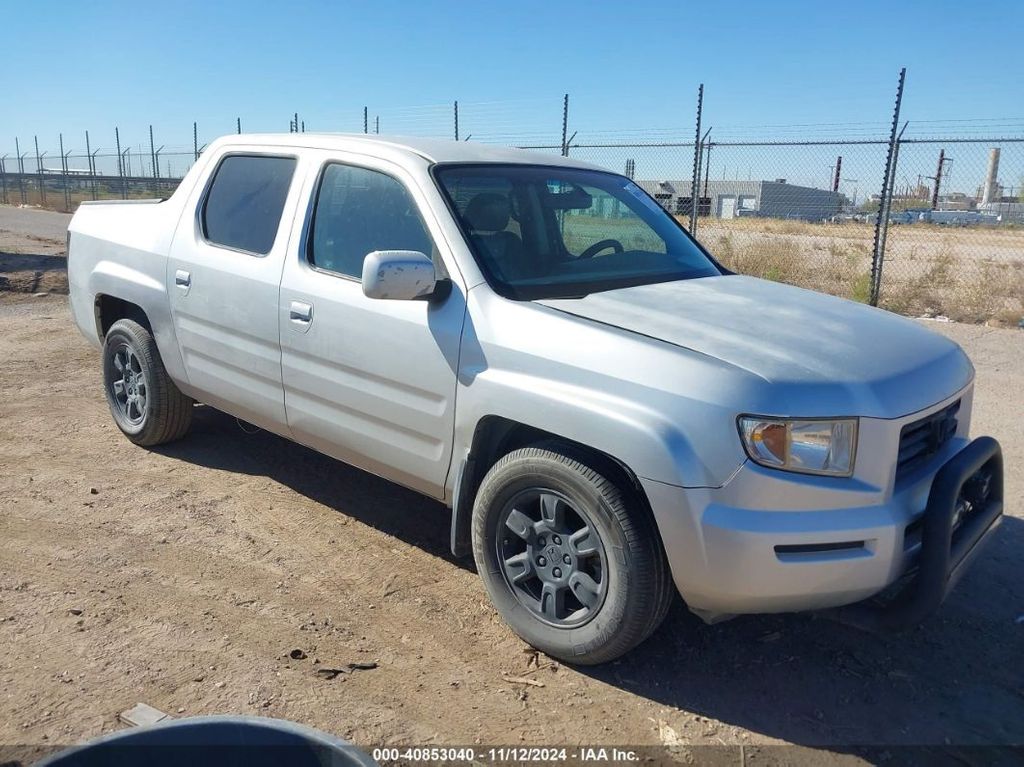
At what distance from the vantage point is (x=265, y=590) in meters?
3.69

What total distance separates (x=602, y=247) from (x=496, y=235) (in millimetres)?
677

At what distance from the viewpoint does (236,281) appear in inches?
167

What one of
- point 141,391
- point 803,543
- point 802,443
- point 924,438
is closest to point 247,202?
point 141,391

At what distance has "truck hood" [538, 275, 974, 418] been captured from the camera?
9.03 feet

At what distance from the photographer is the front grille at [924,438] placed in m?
2.93

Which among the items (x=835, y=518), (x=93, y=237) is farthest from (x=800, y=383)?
(x=93, y=237)

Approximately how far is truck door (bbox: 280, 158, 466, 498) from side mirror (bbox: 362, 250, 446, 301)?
165 millimetres

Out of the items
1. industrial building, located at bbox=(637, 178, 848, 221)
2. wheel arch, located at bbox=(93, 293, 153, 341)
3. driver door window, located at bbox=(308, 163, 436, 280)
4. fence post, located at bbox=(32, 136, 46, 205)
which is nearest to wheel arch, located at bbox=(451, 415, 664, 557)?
driver door window, located at bbox=(308, 163, 436, 280)

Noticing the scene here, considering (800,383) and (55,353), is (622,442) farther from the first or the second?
(55,353)

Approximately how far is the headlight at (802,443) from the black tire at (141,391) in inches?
141

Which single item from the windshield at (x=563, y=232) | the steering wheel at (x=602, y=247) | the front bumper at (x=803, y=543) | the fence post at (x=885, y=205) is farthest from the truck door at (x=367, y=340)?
the fence post at (x=885, y=205)

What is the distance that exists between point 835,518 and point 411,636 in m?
1.64

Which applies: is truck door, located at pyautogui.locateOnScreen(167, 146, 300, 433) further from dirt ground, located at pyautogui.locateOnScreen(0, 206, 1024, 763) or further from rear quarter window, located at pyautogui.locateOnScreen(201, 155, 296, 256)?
dirt ground, located at pyautogui.locateOnScreen(0, 206, 1024, 763)

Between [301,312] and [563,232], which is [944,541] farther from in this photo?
[301,312]
